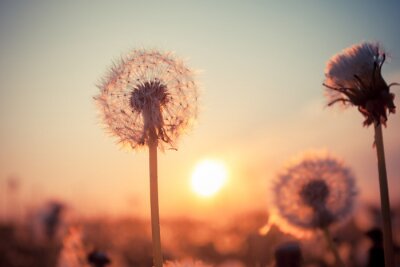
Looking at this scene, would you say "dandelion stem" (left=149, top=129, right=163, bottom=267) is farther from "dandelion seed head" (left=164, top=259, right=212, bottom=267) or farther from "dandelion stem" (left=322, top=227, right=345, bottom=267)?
"dandelion stem" (left=322, top=227, right=345, bottom=267)

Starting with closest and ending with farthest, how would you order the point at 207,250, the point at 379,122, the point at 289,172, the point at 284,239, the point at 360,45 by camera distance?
the point at 379,122, the point at 360,45, the point at 284,239, the point at 289,172, the point at 207,250

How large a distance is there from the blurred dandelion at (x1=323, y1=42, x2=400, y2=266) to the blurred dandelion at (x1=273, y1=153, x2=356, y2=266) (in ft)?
3.07

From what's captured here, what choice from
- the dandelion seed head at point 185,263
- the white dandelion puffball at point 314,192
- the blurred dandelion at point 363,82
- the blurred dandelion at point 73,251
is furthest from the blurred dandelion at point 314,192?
the blurred dandelion at point 73,251

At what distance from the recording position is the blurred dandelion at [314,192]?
537 cm

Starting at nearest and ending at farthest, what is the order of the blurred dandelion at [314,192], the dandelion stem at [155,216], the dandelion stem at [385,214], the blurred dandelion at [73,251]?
the dandelion stem at [155,216], the dandelion stem at [385,214], the blurred dandelion at [314,192], the blurred dandelion at [73,251]

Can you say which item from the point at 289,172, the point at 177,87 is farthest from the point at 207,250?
the point at 177,87

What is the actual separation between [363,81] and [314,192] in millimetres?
1276

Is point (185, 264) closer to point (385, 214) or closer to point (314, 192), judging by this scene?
point (385, 214)

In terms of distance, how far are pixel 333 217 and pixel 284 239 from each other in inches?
23.5

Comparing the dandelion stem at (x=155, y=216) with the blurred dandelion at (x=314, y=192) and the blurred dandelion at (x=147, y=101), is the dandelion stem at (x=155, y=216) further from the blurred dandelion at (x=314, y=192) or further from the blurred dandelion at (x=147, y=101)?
the blurred dandelion at (x=314, y=192)

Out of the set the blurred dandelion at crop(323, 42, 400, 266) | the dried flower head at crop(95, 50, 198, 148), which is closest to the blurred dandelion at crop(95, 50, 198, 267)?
the dried flower head at crop(95, 50, 198, 148)

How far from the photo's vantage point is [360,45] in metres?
5.15

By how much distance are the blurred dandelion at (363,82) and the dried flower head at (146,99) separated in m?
1.28

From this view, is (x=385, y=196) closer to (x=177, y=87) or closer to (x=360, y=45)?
(x=360, y=45)
